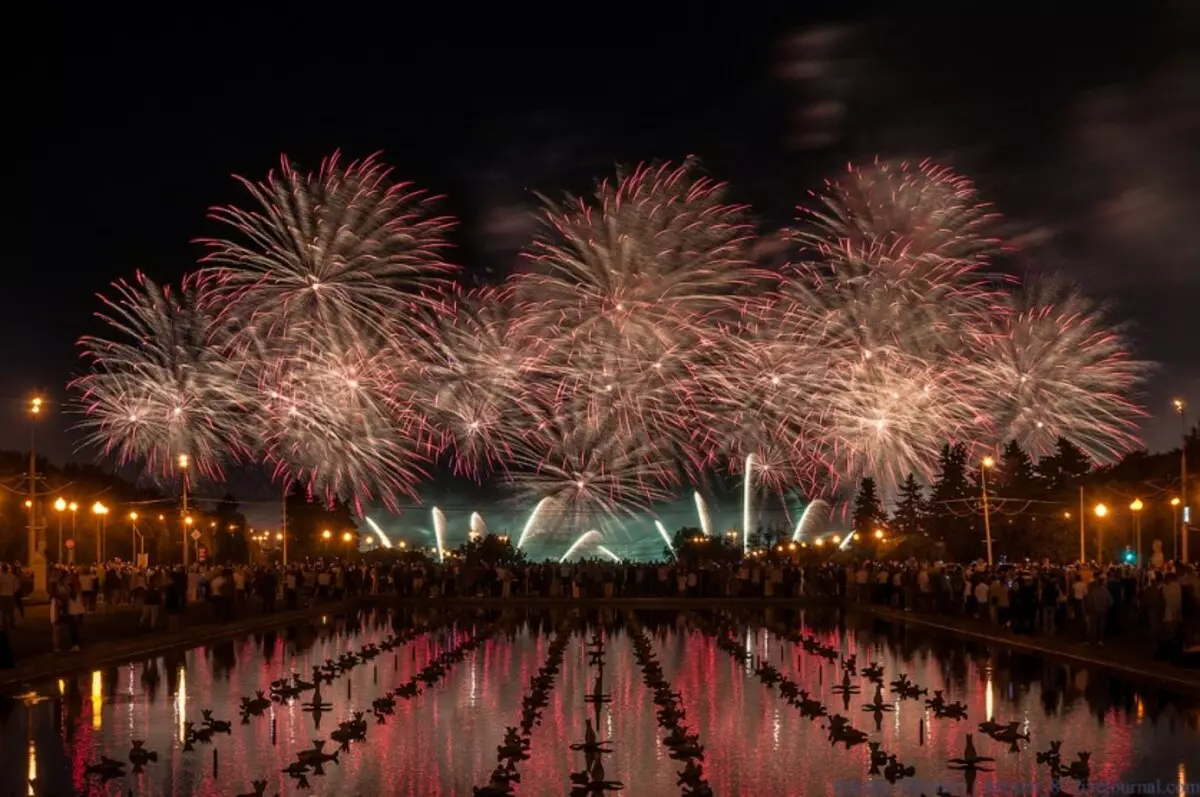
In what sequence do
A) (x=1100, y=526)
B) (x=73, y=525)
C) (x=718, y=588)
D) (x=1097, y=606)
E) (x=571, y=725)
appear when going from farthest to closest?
(x=73, y=525) → (x=1100, y=526) → (x=718, y=588) → (x=1097, y=606) → (x=571, y=725)

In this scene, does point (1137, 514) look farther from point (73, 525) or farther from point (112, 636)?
point (73, 525)

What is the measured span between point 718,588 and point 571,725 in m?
41.4

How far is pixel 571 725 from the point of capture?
74.2 ft

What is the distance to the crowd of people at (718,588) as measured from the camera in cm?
3269

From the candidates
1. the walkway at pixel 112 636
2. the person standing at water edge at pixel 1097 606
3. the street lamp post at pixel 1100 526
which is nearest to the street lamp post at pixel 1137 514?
the street lamp post at pixel 1100 526

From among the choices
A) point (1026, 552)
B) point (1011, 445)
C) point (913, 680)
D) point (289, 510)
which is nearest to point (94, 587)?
point (913, 680)

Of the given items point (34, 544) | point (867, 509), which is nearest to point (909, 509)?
point (867, 509)

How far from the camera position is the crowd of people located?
32688 mm

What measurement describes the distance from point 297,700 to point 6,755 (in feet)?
24.0

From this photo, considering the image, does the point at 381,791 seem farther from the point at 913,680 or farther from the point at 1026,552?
the point at 1026,552

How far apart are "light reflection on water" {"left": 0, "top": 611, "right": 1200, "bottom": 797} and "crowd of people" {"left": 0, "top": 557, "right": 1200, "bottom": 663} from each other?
2.49 metres

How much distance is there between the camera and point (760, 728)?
22016 millimetres

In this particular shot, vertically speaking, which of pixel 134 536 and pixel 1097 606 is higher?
pixel 134 536

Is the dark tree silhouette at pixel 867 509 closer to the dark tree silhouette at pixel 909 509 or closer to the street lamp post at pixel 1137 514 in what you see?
the dark tree silhouette at pixel 909 509
